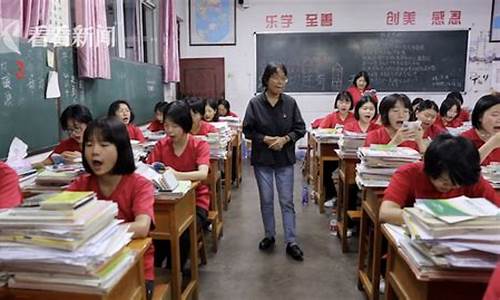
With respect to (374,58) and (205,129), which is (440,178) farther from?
(374,58)

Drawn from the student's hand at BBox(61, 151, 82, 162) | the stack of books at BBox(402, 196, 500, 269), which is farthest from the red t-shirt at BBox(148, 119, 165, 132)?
the stack of books at BBox(402, 196, 500, 269)

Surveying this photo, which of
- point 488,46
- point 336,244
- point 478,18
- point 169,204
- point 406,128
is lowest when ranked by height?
point 336,244

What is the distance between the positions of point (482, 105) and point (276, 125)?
1.35 m

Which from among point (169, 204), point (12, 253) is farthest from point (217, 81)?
point (12, 253)

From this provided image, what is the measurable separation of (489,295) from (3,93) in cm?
261

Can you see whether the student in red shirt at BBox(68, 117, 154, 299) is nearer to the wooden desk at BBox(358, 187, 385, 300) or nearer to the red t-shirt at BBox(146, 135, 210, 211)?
the red t-shirt at BBox(146, 135, 210, 211)

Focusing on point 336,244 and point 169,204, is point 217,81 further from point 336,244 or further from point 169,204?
point 169,204

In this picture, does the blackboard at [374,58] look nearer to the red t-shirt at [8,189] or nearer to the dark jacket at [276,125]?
the dark jacket at [276,125]

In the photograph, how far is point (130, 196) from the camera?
1.66 m

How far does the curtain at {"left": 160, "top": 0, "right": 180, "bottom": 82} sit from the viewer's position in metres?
5.80

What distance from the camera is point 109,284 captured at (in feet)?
3.59

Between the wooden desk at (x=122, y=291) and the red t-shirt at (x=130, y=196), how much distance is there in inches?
6.9

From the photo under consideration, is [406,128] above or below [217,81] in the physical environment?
below

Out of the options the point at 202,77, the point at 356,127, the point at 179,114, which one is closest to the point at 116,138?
the point at 179,114
